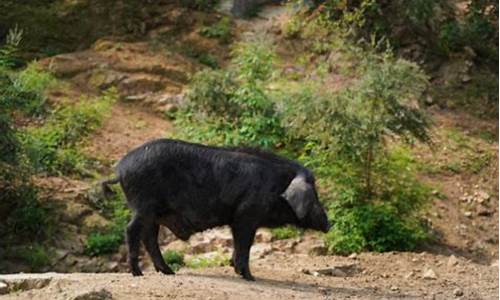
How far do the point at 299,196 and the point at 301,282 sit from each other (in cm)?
99

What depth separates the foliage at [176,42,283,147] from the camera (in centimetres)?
1439

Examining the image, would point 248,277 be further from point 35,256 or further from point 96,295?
point 35,256

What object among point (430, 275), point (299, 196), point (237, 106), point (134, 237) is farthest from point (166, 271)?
point (237, 106)

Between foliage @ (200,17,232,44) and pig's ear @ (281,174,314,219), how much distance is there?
10.8 metres

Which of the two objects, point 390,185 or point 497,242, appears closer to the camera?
point 390,185

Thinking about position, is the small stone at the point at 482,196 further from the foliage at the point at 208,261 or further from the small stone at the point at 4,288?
the small stone at the point at 4,288

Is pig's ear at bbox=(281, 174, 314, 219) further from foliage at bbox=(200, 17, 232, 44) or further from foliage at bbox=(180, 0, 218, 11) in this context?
foliage at bbox=(180, 0, 218, 11)

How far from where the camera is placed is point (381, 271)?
37.8 ft

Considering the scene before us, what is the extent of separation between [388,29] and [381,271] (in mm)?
9055

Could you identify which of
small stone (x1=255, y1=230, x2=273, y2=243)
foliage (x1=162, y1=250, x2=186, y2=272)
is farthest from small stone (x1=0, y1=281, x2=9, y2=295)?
small stone (x1=255, y1=230, x2=273, y2=243)

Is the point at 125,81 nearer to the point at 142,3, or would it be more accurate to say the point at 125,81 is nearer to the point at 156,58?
the point at 156,58

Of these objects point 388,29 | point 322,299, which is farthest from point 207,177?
point 388,29

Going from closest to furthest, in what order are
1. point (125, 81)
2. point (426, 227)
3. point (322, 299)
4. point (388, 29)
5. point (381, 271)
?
1. point (322, 299)
2. point (381, 271)
3. point (426, 227)
4. point (125, 81)
5. point (388, 29)

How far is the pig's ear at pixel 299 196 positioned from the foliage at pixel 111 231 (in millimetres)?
4598
